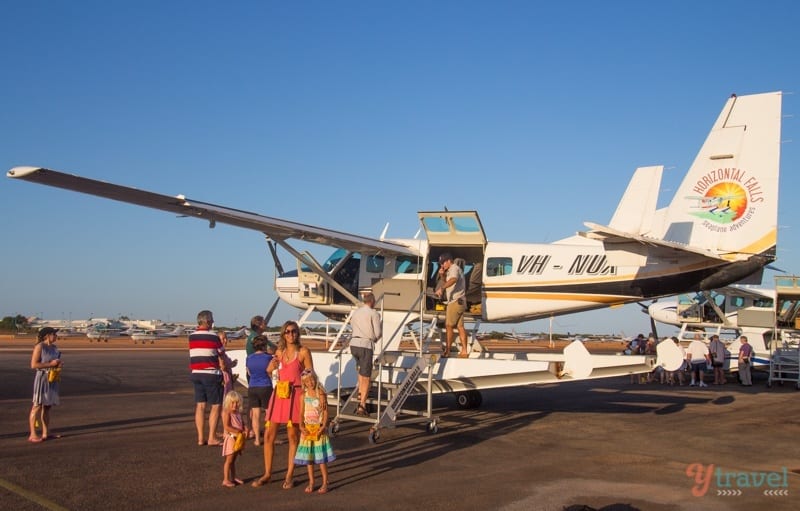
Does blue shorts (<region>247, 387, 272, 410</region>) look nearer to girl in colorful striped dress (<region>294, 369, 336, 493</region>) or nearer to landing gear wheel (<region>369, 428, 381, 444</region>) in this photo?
landing gear wheel (<region>369, 428, 381, 444</region>)

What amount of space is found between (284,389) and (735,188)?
10.1 m

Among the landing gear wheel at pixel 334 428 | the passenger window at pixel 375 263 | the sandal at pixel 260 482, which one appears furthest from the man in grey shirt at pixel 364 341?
the passenger window at pixel 375 263

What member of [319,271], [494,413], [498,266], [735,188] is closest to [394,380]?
[494,413]

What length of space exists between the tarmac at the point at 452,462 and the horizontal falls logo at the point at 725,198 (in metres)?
3.77

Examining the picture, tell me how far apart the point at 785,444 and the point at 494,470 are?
209 inches

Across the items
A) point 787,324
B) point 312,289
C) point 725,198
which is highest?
point 725,198

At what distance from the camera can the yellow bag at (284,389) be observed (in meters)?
7.29

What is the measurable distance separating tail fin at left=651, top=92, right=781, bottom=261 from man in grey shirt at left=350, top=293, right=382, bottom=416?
22.1 feet

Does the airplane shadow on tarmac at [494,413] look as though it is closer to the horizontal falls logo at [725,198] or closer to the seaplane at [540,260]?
the seaplane at [540,260]

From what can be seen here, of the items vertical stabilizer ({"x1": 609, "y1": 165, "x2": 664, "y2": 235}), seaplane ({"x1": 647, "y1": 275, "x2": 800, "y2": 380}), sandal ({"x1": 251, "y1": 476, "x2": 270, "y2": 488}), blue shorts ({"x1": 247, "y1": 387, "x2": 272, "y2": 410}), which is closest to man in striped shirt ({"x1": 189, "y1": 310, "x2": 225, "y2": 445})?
blue shorts ({"x1": 247, "y1": 387, "x2": 272, "y2": 410})

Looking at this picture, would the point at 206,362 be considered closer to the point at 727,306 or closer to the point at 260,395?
the point at 260,395

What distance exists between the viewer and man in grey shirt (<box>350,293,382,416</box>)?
10.3 m

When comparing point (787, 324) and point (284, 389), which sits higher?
point (787, 324)

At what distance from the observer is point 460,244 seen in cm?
1400
